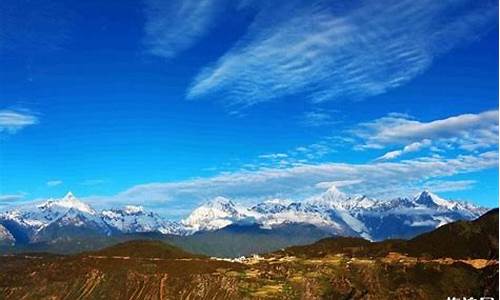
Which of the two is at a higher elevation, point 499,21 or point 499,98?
point 499,21

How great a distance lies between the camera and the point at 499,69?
187 ft

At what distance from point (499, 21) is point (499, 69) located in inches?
169

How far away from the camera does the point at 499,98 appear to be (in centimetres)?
5716

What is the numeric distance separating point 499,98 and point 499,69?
8.25 ft

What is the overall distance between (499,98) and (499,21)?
22.2 feet

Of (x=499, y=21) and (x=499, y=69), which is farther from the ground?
(x=499, y=21)

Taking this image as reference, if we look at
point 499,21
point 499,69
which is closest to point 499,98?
point 499,69

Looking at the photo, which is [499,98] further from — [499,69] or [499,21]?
[499,21]

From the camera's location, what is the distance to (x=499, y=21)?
5738 centimetres
